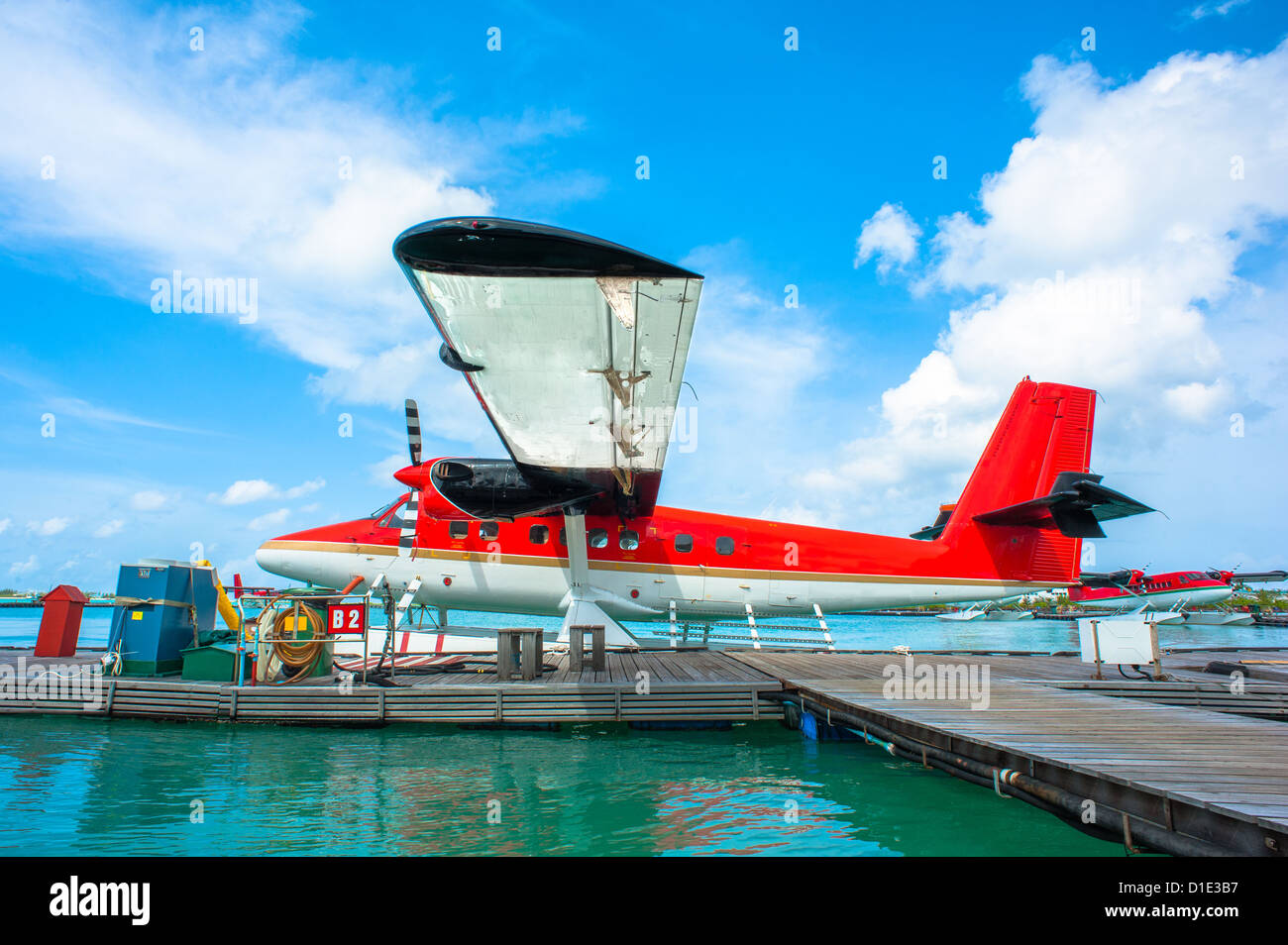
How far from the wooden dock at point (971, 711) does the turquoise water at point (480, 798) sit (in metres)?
0.38

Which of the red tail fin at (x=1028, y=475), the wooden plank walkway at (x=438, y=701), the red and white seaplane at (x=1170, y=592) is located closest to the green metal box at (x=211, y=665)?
the wooden plank walkway at (x=438, y=701)

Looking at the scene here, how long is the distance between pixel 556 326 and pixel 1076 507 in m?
12.2

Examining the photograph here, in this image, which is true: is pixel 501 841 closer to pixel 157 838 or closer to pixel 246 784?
pixel 157 838

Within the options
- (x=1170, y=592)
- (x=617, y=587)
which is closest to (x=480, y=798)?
(x=617, y=587)

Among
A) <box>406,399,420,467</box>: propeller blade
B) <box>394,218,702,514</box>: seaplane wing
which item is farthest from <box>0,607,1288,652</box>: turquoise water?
<box>394,218,702,514</box>: seaplane wing

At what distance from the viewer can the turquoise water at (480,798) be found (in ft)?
16.5

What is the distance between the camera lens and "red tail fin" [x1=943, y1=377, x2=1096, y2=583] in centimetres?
1426

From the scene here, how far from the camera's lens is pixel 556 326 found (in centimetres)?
626

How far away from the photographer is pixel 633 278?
5078mm

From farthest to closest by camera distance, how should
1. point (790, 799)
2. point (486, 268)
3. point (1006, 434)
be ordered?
point (1006, 434), point (790, 799), point (486, 268)

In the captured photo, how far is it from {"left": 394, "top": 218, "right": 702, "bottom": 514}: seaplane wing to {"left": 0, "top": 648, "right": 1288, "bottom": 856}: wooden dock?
3.56 m

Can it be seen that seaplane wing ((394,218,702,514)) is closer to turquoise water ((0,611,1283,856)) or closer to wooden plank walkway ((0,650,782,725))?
wooden plank walkway ((0,650,782,725))
